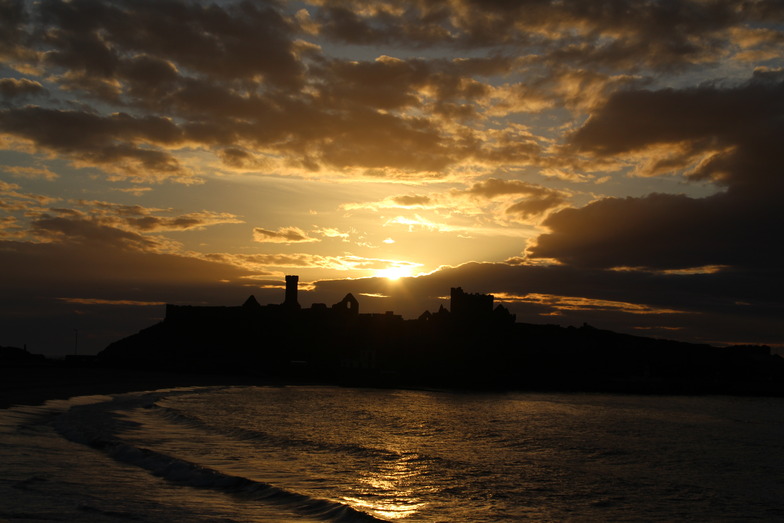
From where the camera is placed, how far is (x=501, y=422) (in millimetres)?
48031

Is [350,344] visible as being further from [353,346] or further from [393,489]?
[393,489]

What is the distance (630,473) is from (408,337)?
112 meters

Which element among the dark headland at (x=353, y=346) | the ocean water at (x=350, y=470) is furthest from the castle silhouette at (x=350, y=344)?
the ocean water at (x=350, y=470)

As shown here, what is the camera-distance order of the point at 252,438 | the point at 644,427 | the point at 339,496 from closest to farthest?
the point at 339,496
the point at 252,438
the point at 644,427

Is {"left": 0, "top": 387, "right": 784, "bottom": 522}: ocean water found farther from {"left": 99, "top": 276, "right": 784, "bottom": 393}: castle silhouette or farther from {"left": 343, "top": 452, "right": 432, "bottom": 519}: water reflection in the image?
{"left": 99, "top": 276, "right": 784, "bottom": 393}: castle silhouette

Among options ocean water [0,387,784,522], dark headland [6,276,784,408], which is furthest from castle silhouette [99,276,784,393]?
ocean water [0,387,784,522]

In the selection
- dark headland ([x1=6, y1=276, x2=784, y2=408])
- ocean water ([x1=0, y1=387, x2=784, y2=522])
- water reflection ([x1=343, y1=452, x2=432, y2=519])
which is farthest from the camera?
dark headland ([x1=6, y1=276, x2=784, y2=408])

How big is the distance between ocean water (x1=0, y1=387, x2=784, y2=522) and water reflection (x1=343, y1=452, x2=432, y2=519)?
0.07 meters

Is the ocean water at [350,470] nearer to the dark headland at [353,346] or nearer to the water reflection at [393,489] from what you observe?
the water reflection at [393,489]

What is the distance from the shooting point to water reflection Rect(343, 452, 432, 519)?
16250 mm

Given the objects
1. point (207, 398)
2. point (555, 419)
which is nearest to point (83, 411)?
point (207, 398)

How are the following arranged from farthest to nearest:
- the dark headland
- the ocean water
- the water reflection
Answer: the dark headland < the water reflection < the ocean water

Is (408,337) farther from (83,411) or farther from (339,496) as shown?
(339,496)

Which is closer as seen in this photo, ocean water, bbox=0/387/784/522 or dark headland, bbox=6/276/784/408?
ocean water, bbox=0/387/784/522
